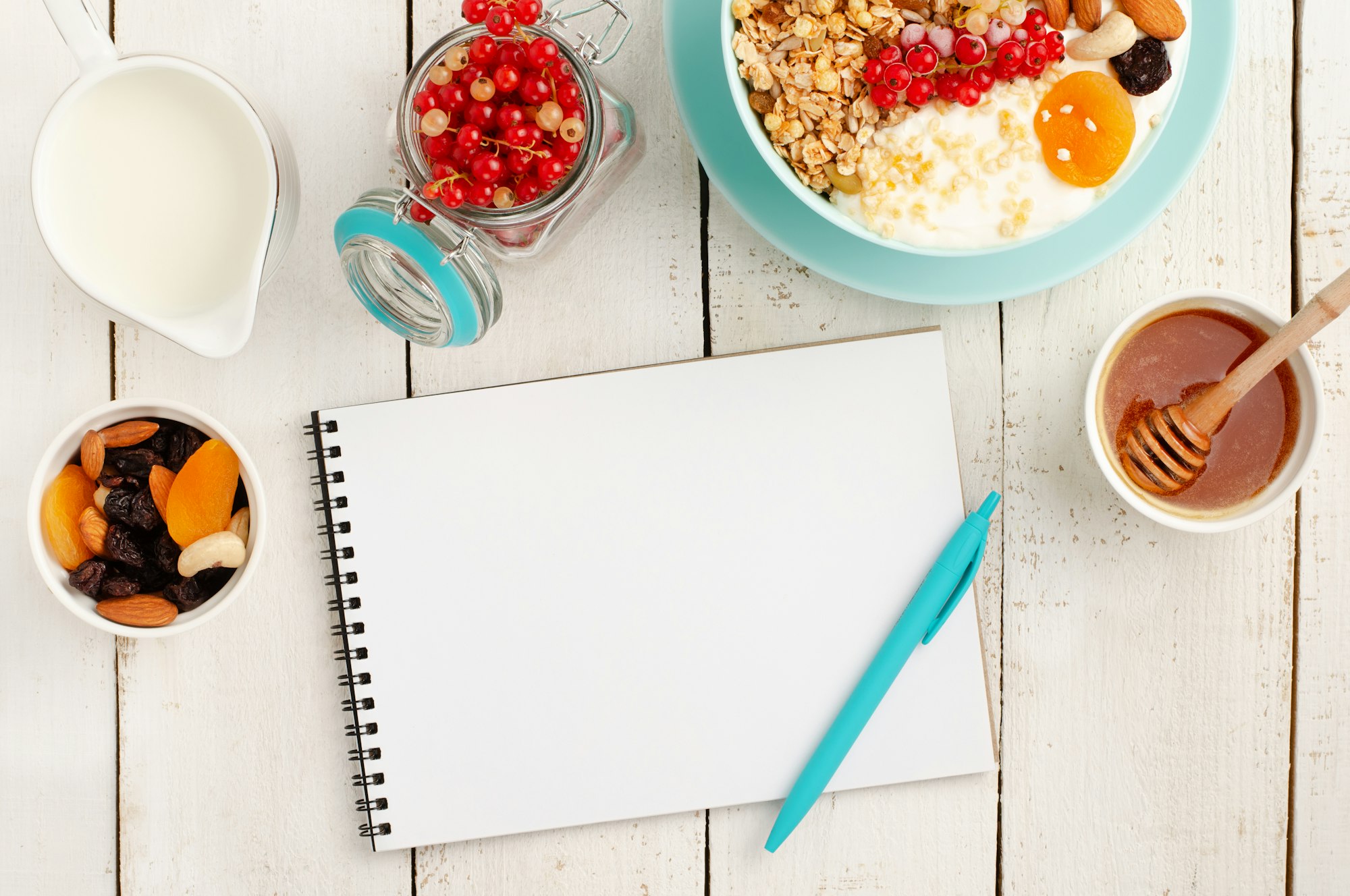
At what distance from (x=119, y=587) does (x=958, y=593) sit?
67cm

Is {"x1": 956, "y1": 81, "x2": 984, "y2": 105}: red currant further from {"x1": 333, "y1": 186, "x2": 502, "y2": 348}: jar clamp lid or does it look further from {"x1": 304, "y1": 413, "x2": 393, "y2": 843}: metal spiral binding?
{"x1": 304, "y1": 413, "x2": 393, "y2": 843}: metal spiral binding

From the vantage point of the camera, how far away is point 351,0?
77 centimetres

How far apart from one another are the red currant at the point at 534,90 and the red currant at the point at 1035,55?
0.31 meters

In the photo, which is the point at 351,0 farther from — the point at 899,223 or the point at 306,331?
the point at 899,223

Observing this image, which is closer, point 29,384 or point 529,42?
point 529,42

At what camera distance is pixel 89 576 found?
2.36 feet

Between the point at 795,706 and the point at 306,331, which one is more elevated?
the point at 306,331

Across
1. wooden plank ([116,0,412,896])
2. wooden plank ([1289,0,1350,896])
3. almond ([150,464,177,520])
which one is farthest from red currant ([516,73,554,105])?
wooden plank ([1289,0,1350,896])

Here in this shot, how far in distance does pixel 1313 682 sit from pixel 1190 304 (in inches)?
13.9

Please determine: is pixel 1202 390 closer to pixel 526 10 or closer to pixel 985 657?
pixel 985 657

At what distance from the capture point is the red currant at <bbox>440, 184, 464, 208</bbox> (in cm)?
61

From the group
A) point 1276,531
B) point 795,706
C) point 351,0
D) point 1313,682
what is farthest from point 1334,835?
point 351,0

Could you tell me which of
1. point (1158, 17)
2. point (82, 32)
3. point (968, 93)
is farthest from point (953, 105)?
point (82, 32)

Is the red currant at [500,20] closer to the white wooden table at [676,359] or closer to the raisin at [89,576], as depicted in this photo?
the white wooden table at [676,359]
